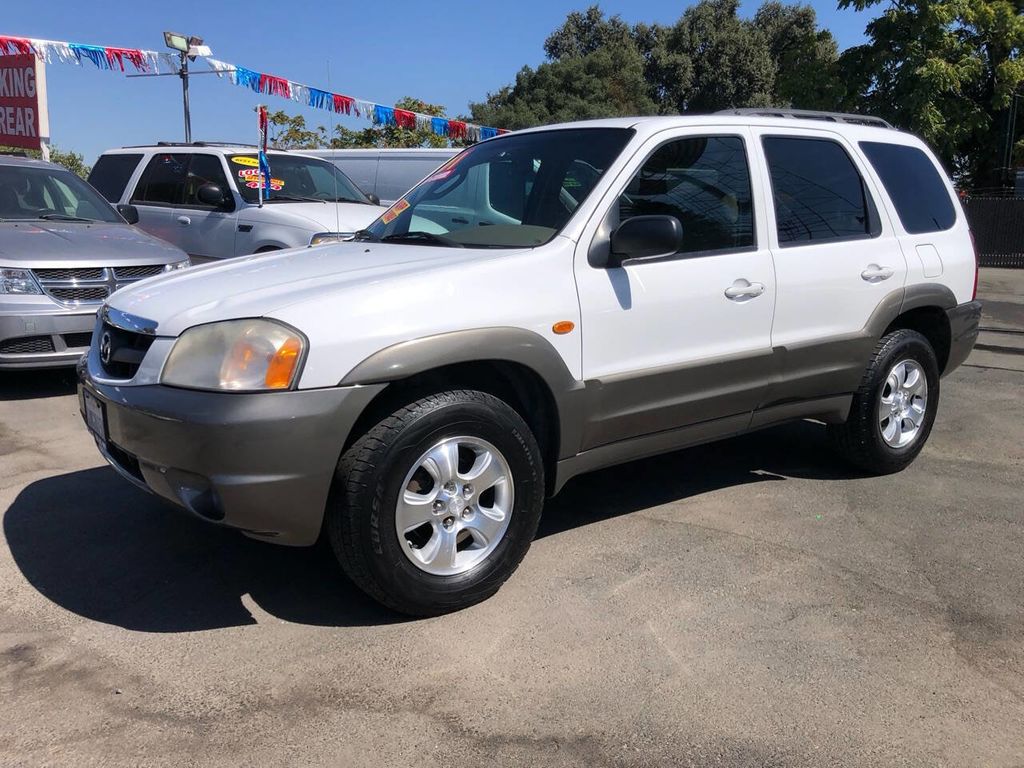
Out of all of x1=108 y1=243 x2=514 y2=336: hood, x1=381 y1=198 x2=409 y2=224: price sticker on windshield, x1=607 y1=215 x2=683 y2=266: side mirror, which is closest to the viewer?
x1=108 y1=243 x2=514 y2=336: hood

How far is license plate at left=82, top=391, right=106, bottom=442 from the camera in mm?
3383

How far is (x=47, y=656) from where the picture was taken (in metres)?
3.03

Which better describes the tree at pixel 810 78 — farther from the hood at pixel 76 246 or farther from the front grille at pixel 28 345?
the front grille at pixel 28 345

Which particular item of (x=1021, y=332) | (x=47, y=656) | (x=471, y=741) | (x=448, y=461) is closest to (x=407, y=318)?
(x=448, y=461)

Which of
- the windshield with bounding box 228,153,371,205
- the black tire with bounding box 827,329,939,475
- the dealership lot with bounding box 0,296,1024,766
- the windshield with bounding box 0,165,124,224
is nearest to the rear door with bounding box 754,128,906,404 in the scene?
the black tire with bounding box 827,329,939,475

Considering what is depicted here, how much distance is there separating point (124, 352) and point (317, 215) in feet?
17.3

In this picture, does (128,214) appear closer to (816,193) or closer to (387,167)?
(387,167)

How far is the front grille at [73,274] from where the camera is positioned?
20.6 ft

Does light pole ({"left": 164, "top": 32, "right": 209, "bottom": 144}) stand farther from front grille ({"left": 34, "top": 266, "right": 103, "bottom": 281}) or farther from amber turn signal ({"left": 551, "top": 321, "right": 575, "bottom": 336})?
amber turn signal ({"left": 551, "top": 321, "right": 575, "bottom": 336})

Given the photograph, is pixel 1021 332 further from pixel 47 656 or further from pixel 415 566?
pixel 47 656

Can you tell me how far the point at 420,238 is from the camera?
4051 mm

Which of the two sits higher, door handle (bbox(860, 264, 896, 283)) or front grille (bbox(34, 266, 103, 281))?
door handle (bbox(860, 264, 896, 283))

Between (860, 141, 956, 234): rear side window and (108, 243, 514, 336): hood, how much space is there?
2510 millimetres

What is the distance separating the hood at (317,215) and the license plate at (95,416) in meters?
4.57
